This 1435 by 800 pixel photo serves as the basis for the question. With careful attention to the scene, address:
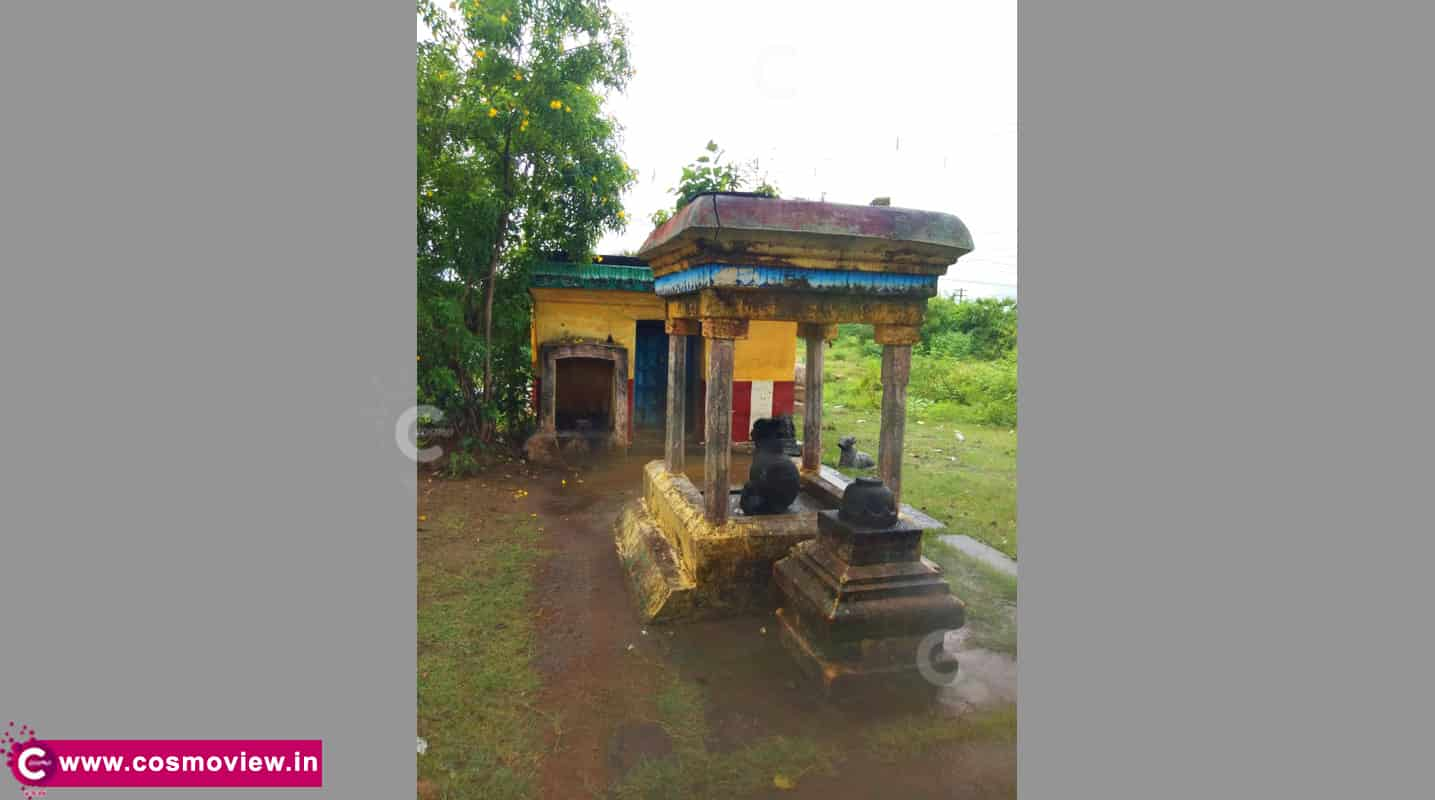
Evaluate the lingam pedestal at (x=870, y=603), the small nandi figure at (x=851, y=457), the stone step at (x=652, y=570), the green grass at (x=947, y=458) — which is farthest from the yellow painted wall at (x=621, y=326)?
the lingam pedestal at (x=870, y=603)

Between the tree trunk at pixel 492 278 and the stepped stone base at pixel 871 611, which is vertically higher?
the tree trunk at pixel 492 278

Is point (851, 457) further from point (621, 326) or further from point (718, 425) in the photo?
point (718, 425)

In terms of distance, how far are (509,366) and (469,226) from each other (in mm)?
2392

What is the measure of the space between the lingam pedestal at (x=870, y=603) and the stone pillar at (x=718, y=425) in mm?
1073

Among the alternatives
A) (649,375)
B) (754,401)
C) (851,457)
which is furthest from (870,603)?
(649,375)

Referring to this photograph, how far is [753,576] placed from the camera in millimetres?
4906

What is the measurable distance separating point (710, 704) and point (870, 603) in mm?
1074

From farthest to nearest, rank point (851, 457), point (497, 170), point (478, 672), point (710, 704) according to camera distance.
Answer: point (851, 457) → point (497, 170) → point (478, 672) → point (710, 704)

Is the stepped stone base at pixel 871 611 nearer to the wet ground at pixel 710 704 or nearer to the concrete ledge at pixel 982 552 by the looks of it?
the wet ground at pixel 710 704

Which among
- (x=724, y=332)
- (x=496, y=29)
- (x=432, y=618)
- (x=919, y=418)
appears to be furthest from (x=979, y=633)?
(x=919, y=418)

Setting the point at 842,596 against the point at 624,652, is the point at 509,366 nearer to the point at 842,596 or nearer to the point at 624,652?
the point at 624,652

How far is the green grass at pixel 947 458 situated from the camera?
7660 millimetres

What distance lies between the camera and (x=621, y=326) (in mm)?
11109
